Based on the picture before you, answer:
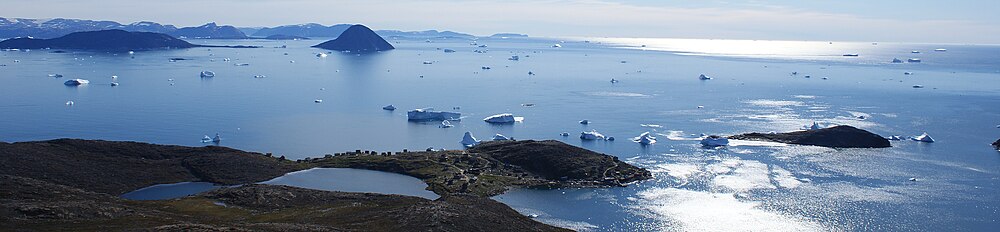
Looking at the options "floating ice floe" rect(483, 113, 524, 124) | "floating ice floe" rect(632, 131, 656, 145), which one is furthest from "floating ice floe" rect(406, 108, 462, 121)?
"floating ice floe" rect(632, 131, 656, 145)

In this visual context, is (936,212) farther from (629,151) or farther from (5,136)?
(5,136)

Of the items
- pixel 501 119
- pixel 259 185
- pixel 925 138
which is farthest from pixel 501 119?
pixel 925 138

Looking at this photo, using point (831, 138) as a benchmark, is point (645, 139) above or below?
above

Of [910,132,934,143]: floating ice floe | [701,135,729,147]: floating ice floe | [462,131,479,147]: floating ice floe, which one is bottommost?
[910,132,934,143]: floating ice floe

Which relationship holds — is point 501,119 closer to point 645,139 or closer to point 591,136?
point 591,136

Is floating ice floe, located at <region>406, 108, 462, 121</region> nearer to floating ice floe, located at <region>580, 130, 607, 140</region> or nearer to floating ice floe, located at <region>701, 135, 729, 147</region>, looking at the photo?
floating ice floe, located at <region>580, 130, 607, 140</region>

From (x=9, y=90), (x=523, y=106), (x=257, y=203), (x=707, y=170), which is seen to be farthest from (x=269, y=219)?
(x=9, y=90)
